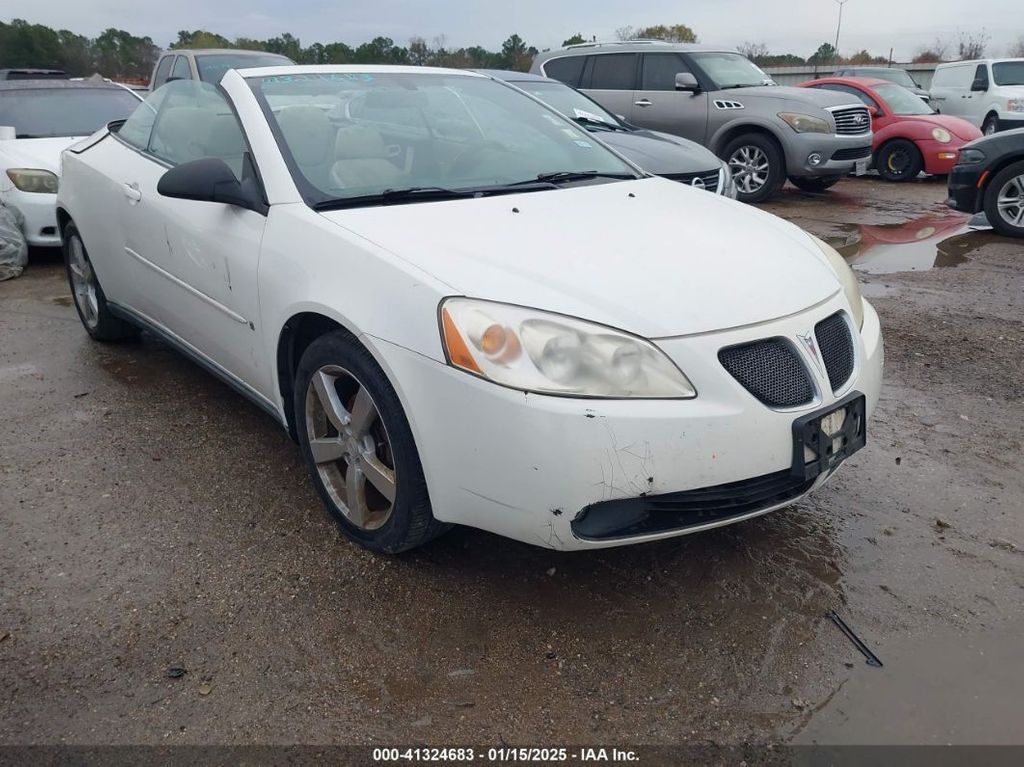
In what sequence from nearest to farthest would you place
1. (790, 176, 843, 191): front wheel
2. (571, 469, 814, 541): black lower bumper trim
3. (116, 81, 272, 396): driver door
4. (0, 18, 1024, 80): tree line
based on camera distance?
(571, 469, 814, 541): black lower bumper trim < (116, 81, 272, 396): driver door < (790, 176, 843, 191): front wheel < (0, 18, 1024, 80): tree line

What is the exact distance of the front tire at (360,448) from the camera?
8.23 feet

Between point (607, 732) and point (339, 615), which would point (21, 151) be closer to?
point (339, 615)

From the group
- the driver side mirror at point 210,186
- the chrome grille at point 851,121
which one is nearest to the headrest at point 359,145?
the driver side mirror at point 210,186

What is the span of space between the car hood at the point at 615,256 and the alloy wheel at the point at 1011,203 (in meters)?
6.09

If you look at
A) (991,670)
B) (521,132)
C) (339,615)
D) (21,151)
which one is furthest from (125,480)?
(21,151)

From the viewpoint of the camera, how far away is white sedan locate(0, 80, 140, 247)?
7.06 metres

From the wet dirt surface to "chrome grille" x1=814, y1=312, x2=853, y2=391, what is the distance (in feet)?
2.19

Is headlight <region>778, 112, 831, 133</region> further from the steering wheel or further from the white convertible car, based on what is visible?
the steering wheel

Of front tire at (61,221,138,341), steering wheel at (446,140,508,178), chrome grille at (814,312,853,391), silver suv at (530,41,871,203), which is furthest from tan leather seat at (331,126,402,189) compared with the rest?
silver suv at (530,41,871,203)

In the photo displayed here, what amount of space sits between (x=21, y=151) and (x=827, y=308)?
23.6ft

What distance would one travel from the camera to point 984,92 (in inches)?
624

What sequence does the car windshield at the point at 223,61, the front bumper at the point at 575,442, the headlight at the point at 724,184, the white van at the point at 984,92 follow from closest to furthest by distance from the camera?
the front bumper at the point at 575,442
the headlight at the point at 724,184
the car windshield at the point at 223,61
the white van at the point at 984,92

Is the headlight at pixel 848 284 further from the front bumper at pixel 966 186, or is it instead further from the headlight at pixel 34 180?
the headlight at pixel 34 180

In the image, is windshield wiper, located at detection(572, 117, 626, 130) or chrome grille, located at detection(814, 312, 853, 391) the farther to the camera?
windshield wiper, located at detection(572, 117, 626, 130)
